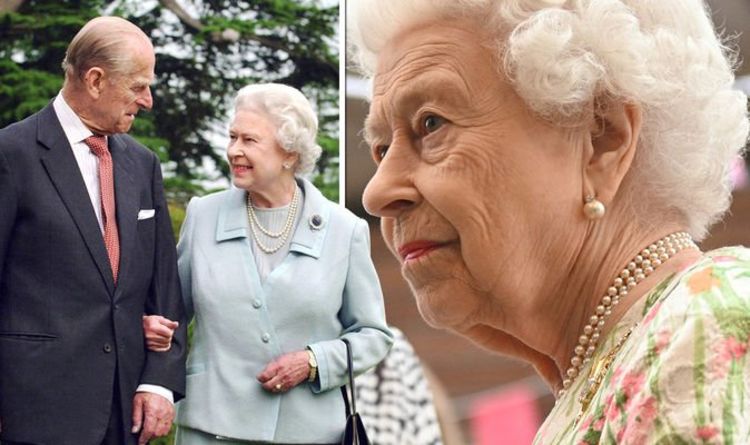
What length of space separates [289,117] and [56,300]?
36.7 inches

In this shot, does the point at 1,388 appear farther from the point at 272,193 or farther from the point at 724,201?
the point at 724,201

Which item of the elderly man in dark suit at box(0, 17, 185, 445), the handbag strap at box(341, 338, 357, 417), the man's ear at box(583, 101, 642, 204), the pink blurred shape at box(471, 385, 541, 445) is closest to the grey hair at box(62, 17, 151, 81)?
the elderly man in dark suit at box(0, 17, 185, 445)

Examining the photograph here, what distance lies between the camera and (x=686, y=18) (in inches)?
46.8

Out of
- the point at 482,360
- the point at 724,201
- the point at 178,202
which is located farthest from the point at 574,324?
the point at 178,202

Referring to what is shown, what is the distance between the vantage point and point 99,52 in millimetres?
2924

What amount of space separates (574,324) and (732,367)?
405 millimetres

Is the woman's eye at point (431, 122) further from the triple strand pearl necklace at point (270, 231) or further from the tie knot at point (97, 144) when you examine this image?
the triple strand pearl necklace at point (270, 231)

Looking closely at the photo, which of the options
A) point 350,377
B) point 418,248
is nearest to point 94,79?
point 350,377

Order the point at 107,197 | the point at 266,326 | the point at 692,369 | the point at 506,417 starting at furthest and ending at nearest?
the point at 506,417, the point at 266,326, the point at 107,197, the point at 692,369

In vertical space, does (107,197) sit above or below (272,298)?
above

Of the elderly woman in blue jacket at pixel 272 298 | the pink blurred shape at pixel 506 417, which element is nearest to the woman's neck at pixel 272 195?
the elderly woman in blue jacket at pixel 272 298

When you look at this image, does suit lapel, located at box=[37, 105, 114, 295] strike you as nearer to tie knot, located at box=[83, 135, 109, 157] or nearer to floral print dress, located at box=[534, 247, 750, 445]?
tie knot, located at box=[83, 135, 109, 157]

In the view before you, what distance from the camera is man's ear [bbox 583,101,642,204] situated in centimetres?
119

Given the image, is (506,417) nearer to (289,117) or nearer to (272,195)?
(272,195)
